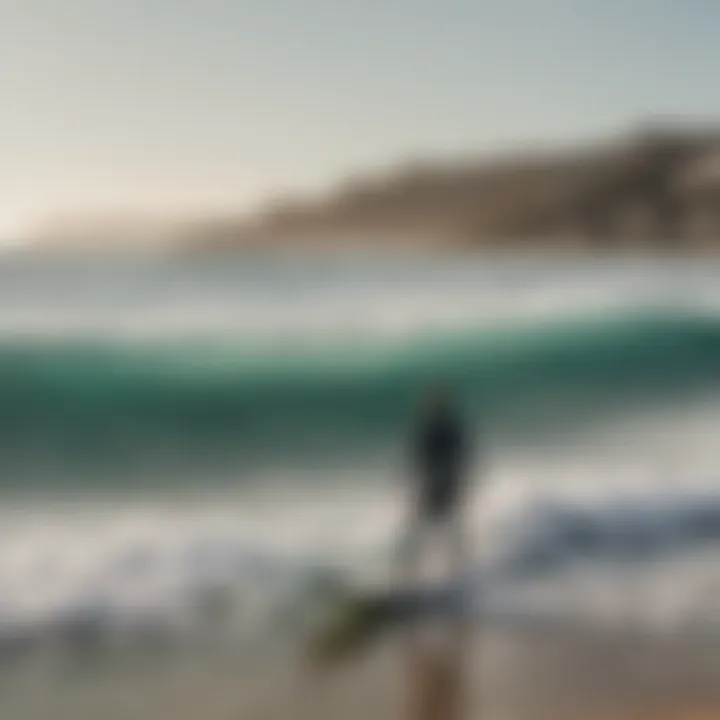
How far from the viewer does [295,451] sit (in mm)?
2086

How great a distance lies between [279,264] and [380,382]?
0.35 m

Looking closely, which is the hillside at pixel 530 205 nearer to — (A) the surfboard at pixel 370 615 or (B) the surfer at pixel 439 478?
(B) the surfer at pixel 439 478

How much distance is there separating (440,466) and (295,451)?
34cm

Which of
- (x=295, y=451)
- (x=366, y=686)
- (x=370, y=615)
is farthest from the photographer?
(x=295, y=451)

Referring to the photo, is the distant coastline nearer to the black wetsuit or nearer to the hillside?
the hillside

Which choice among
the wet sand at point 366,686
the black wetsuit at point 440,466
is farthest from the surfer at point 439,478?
the wet sand at point 366,686

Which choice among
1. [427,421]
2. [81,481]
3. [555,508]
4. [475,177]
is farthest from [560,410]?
[81,481]

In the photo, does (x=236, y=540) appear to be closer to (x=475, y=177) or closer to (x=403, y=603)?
(x=403, y=603)

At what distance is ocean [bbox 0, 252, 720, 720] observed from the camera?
1.83 m

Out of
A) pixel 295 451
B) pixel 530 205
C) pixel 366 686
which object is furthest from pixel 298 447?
pixel 530 205

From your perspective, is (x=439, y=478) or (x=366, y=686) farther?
(x=439, y=478)

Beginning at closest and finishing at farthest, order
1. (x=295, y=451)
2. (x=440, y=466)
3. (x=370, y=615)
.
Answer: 1. (x=370, y=615)
2. (x=440, y=466)
3. (x=295, y=451)

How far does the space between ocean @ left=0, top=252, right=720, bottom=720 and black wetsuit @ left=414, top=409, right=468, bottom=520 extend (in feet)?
0.16

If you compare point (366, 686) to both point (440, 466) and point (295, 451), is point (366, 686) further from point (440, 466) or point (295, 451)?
point (295, 451)
